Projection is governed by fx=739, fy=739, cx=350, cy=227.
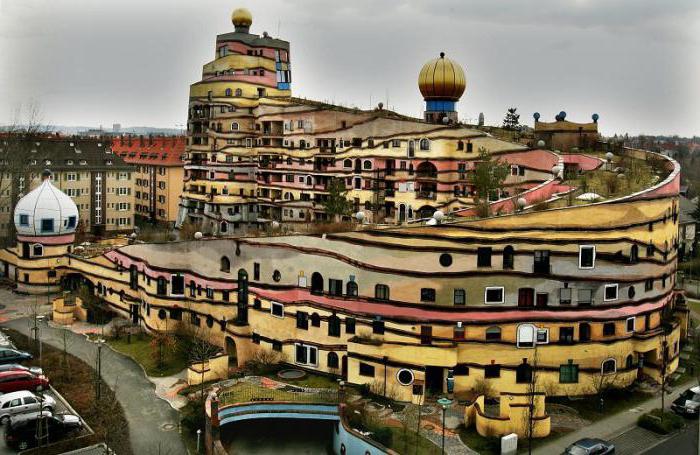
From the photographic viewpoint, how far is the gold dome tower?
62.8 meters

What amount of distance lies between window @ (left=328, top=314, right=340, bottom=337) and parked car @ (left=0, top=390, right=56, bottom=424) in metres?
12.5

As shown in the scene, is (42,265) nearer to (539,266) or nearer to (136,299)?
(136,299)

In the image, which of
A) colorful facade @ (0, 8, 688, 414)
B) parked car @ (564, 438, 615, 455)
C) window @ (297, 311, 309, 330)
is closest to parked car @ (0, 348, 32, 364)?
colorful facade @ (0, 8, 688, 414)

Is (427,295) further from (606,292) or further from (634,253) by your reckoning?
(634,253)

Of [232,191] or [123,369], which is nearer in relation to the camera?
[123,369]

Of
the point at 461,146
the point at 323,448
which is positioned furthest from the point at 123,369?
the point at 461,146

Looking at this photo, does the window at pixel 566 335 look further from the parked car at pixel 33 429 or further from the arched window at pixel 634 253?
the parked car at pixel 33 429

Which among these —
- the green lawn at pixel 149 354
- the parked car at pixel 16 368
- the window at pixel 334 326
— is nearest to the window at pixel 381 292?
the window at pixel 334 326

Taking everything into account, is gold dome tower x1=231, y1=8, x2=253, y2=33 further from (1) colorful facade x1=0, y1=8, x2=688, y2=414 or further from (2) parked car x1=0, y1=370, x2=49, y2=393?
(2) parked car x1=0, y1=370, x2=49, y2=393

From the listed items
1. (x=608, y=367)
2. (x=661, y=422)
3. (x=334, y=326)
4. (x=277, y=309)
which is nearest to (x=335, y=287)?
(x=334, y=326)

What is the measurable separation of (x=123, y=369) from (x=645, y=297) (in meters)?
25.8

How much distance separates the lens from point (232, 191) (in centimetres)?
6159

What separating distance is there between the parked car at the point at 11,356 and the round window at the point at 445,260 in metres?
20.7

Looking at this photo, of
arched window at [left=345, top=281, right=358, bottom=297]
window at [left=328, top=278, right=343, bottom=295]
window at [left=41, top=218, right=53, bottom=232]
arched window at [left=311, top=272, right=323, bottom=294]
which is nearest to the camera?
arched window at [left=345, top=281, right=358, bottom=297]
